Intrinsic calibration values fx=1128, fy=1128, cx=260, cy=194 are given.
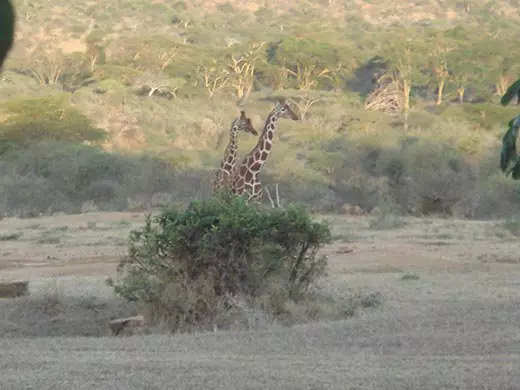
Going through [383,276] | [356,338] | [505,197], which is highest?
[356,338]

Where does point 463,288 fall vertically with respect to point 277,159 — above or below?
above

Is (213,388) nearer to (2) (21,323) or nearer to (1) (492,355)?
(1) (492,355)

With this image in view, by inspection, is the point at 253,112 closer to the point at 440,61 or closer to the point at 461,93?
the point at 440,61

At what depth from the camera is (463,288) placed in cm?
1165

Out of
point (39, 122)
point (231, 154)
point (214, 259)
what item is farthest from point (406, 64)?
point (214, 259)

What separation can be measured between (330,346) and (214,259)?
7.86 feet

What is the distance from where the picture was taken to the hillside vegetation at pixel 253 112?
3034cm

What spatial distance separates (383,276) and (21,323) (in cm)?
505

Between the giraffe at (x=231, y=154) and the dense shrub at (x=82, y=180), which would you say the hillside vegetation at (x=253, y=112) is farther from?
the giraffe at (x=231, y=154)

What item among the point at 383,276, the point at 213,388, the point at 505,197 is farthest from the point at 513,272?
the point at 505,197

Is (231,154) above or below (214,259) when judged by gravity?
below

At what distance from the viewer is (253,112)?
139 ft

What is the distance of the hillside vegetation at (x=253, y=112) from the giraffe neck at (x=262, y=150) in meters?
10.1

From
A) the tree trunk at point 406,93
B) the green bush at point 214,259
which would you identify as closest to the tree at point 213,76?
the tree trunk at point 406,93
